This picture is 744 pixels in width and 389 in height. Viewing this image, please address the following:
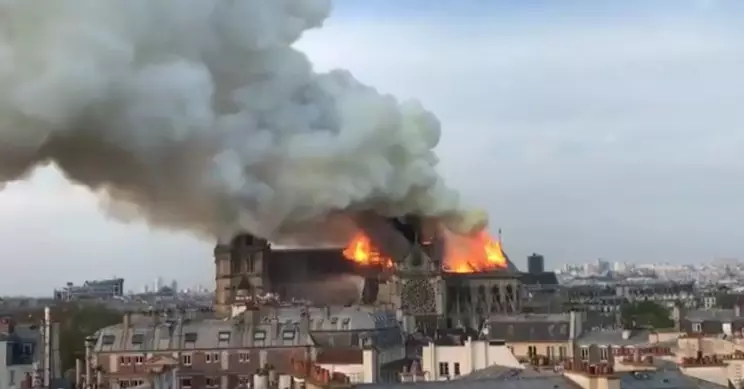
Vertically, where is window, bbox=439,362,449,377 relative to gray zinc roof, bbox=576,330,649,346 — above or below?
below

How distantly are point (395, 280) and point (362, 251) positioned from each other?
28.8 feet

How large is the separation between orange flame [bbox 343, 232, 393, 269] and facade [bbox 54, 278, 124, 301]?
1910 inches

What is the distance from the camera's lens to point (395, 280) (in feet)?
243

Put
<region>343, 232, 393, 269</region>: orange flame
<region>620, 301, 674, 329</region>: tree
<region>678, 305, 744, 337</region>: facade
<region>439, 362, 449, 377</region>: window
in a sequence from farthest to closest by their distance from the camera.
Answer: <region>343, 232, 393, 269</region>: orange flame < <region>620, 301, 674, 329</region>: tree < <region>678, 305, 744, 337</region>: facade < <region>439, 362, 449, 377</region>: window

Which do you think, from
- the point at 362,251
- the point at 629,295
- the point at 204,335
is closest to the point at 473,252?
the point at 362,251

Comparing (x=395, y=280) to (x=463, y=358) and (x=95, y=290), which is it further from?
(x=95, y=290)

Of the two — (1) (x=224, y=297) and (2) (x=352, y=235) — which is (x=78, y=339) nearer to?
(1) (x=224, y=297)

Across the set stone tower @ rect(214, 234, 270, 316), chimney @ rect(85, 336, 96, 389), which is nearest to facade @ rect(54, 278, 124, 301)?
stone tower @ rect(214, 234, 270, 316)

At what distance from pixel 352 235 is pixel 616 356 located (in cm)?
4997

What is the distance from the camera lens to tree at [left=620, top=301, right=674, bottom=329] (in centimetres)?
7219

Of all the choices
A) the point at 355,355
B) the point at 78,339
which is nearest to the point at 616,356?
the point at 355,355

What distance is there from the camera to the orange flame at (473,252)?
83125 millimetres

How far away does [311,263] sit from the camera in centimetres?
8188

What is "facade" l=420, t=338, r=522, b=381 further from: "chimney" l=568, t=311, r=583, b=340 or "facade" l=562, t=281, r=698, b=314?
"facade" l=562, t=281, r=698, b=314
